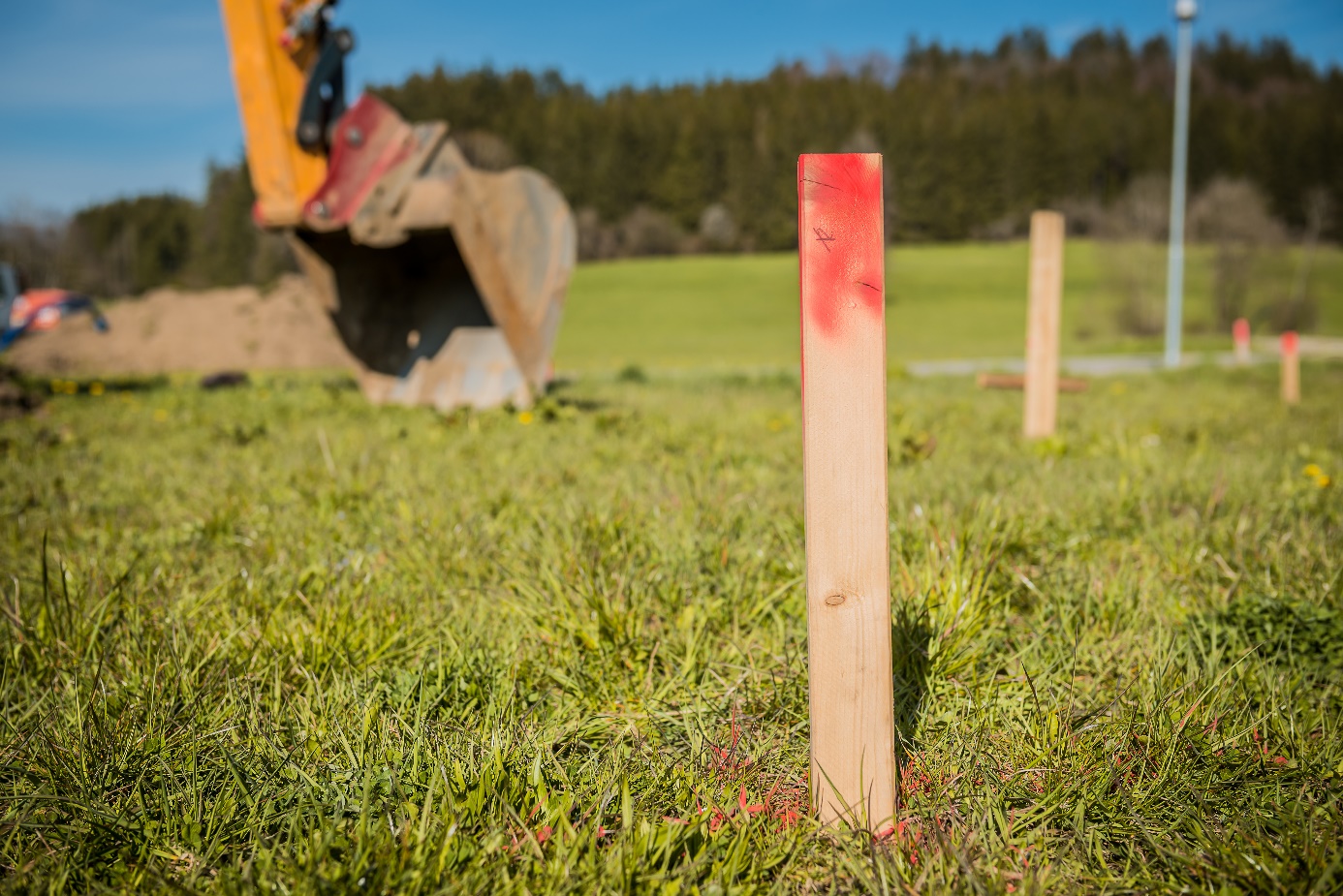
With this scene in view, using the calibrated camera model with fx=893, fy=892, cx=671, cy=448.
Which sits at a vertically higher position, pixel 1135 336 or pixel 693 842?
pixel 693 842

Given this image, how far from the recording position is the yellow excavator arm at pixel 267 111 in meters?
6.04

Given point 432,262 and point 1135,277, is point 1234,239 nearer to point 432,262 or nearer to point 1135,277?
point 1135,277

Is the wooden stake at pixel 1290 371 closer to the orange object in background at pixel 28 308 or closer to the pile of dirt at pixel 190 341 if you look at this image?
the pile of dirt at pixel 190 341

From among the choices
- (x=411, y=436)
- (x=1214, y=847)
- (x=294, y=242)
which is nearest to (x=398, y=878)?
(x=1214, y=847)

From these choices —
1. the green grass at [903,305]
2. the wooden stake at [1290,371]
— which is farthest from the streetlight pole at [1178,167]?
the wooden stake at [1290,371]

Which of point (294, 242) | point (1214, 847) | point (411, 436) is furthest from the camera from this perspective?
point (294, 242)

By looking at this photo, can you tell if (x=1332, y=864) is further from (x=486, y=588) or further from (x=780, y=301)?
(x=780, y=301)

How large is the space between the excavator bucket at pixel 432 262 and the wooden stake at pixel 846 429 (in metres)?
4.69

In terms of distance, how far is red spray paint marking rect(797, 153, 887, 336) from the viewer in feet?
4.74

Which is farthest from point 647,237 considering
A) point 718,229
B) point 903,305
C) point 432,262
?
point 432,262

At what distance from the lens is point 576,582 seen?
2375 millimetres

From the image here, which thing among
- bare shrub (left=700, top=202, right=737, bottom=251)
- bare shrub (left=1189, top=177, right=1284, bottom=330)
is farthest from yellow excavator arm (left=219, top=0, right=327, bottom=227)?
A: bare shrub (left=700, top=202, right=737, bottom=251)

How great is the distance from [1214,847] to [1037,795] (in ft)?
0.95

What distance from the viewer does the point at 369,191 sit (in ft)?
19.4
